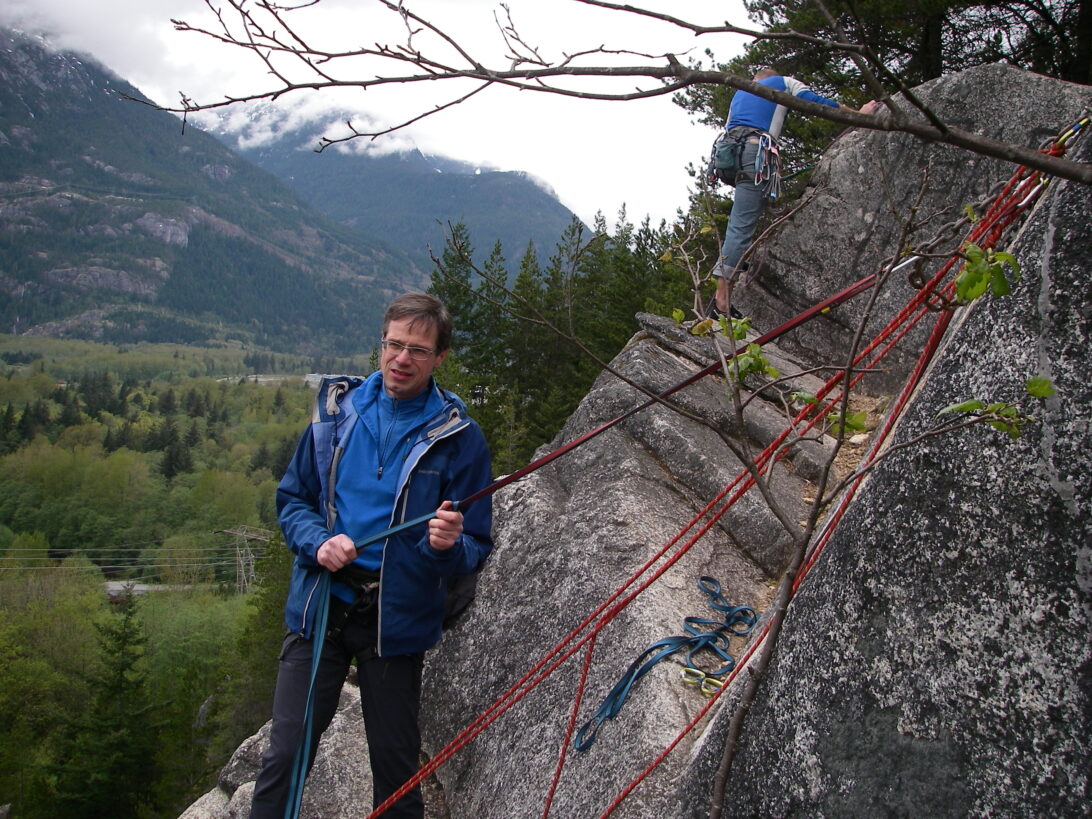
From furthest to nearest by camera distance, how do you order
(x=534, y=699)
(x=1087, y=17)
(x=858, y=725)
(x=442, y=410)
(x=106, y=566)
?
(x=106, y=566) < (x=1087, y=17) < (x=534, y=699) < (x=442, y=410) < (x=858, y=725)

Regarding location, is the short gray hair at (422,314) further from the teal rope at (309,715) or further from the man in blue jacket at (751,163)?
the man in blue jacket at (751,163)

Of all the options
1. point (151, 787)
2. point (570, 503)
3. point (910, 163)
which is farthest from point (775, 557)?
point (151, 787)

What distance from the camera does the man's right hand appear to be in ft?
10.6

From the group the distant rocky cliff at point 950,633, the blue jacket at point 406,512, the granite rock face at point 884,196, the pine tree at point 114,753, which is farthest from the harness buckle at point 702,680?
the pine tree at point 114,753

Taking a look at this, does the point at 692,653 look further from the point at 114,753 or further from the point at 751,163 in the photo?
the point at 114,753

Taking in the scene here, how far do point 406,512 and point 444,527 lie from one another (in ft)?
0.90

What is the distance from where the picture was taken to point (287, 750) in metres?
3.26

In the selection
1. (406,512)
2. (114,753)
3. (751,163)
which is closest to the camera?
(406,512)

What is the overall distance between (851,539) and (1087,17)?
1356 cm

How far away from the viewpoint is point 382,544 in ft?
11.3

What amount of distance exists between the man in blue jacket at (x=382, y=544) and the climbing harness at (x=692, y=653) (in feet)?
3.33

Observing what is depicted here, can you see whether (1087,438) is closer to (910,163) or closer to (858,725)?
(858,725)

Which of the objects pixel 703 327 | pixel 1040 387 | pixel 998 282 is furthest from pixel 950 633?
pixel 703 327

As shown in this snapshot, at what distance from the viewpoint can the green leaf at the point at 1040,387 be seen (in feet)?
6.04
